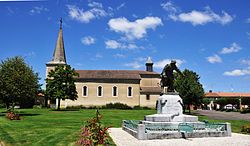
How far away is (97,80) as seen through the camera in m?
61.9

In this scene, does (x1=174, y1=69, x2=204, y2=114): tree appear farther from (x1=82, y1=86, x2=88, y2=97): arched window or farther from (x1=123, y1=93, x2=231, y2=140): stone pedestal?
(x1=82, y1=86, x2=88, y2=97): arched window

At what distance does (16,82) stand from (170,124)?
68.4ft

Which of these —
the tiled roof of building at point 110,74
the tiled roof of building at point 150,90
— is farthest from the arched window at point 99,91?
the tiled roof of building at point 150,90

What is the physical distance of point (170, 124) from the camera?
15133 millimetres

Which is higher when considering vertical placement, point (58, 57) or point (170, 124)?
point (58, 57)

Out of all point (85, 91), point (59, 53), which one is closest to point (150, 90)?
point (85, 91)

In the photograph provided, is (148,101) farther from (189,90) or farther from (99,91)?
(189,90)

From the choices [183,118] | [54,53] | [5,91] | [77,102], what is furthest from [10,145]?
[54,53]

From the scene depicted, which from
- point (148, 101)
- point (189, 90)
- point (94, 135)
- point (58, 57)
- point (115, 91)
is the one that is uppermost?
point (58, 57)

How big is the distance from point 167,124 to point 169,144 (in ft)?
10.4

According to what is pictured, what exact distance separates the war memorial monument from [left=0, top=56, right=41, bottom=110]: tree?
16525 mm

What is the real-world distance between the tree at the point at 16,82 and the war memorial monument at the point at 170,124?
1652 cm

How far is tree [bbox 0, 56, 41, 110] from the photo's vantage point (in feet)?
99.2

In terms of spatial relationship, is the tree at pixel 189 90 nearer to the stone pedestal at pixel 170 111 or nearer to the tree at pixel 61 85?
the tree at pixel 61 85
